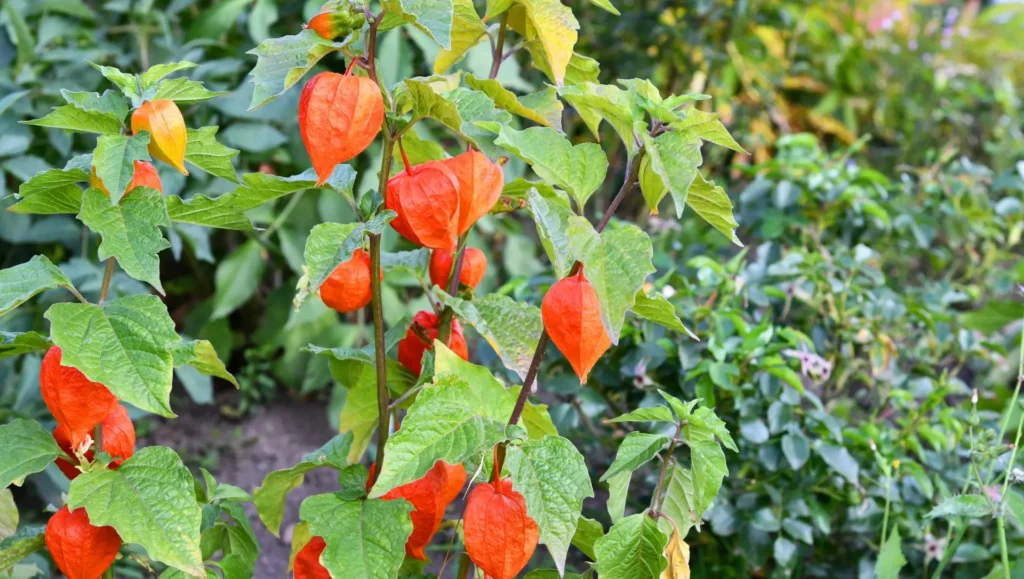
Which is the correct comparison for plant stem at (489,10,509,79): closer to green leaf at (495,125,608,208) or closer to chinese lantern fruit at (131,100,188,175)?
green leaf at (495,125,608,208)

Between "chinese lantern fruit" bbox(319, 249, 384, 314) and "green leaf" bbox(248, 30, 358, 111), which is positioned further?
"chinese lantern fruit" bbox(319, 249, 384, 314)

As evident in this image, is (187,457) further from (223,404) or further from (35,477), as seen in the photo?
(35,477)

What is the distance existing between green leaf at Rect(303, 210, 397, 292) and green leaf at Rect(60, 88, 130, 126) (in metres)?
0.21

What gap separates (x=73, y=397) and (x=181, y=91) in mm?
285

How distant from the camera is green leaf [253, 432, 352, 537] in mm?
1023

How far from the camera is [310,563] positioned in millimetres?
978

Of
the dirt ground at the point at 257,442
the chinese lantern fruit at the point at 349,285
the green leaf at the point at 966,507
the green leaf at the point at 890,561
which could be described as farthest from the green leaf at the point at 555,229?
the dirt ground at the point at 257,442

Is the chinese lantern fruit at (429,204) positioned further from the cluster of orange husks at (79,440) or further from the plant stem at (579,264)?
the cluster of orange husks at (79,440)

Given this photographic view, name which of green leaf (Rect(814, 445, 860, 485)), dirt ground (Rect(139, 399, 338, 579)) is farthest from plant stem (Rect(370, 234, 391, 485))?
dirt ground (Rect(139, 399, 338, 579))

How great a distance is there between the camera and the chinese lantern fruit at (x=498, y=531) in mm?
827

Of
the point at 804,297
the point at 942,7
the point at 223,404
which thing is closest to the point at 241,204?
the point at 804,297

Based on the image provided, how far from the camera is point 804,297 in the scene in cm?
166

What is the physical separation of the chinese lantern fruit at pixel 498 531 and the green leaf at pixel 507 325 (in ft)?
0.48

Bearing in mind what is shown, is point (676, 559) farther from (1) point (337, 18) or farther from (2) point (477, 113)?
(1) point (337, 18)
